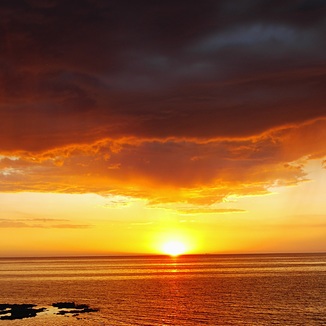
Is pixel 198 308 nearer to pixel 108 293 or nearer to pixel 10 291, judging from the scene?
pixel 108 293

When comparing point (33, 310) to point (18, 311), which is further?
point (33, 310)

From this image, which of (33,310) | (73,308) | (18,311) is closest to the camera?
(18,311)

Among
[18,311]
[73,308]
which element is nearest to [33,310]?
[18,311]

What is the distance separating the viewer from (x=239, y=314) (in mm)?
72188

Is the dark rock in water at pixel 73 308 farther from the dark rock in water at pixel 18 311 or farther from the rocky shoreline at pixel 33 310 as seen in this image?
the dark rock in water at pixel 18 311

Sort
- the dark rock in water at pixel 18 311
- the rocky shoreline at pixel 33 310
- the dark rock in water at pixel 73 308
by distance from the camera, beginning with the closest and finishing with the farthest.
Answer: the dark rock in water at pixel 18 311, the rocky shoreline at pixel 33 310, the dark rock in water at pixel 73 308

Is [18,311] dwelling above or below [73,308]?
above

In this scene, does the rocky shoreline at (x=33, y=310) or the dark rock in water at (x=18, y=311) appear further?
the rocky shoreline at (x=33, y=310)

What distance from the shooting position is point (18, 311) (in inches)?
2886

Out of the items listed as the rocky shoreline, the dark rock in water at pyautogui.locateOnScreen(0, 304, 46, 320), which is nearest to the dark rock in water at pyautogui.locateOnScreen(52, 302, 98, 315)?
the rocky shoreline

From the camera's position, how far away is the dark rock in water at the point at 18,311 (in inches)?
2709

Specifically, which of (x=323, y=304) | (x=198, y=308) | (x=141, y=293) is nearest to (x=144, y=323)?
(x=198, y=308)

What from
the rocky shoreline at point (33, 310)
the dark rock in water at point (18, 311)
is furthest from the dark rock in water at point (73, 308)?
the dark rock in water at point (18, 311)

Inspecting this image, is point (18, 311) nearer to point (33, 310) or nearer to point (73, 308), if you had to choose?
point (33, 310)
